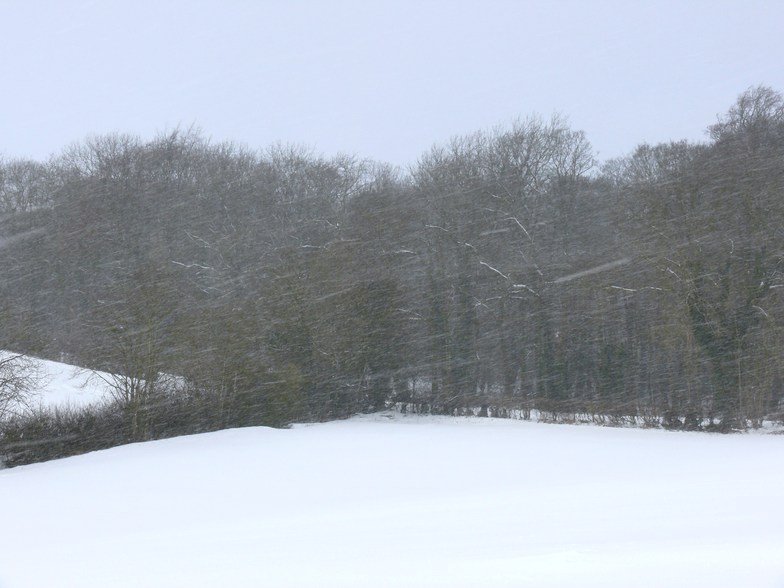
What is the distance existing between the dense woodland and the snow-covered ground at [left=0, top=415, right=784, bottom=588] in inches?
167

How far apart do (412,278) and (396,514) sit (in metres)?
20.7

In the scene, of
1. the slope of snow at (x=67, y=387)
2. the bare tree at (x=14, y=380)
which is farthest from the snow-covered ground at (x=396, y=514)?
the slope of snow at (x=67, y=387)

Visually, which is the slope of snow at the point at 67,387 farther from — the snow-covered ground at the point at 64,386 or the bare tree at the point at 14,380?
the bare tree at the point at 14,380

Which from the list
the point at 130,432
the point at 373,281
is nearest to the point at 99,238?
the point at 373,281

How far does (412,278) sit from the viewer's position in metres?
29.4

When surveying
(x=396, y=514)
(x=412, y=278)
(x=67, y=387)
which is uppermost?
(x=412, y=278)

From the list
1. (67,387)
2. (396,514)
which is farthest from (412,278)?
(396,514)

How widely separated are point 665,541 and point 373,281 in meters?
21.7

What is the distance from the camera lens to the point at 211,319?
2142 centimetres

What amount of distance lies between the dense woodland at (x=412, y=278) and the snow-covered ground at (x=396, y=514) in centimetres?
424

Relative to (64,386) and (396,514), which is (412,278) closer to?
(64,386)

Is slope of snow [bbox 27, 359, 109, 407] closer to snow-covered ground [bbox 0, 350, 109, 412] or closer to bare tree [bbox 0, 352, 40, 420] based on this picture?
snow-covered ground [bbox 0, 350, 109, 412]

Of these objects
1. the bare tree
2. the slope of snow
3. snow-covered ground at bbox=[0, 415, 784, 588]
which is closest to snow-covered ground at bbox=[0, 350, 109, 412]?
the slope of snow

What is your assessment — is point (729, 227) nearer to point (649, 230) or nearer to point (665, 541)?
point (649, 230)
